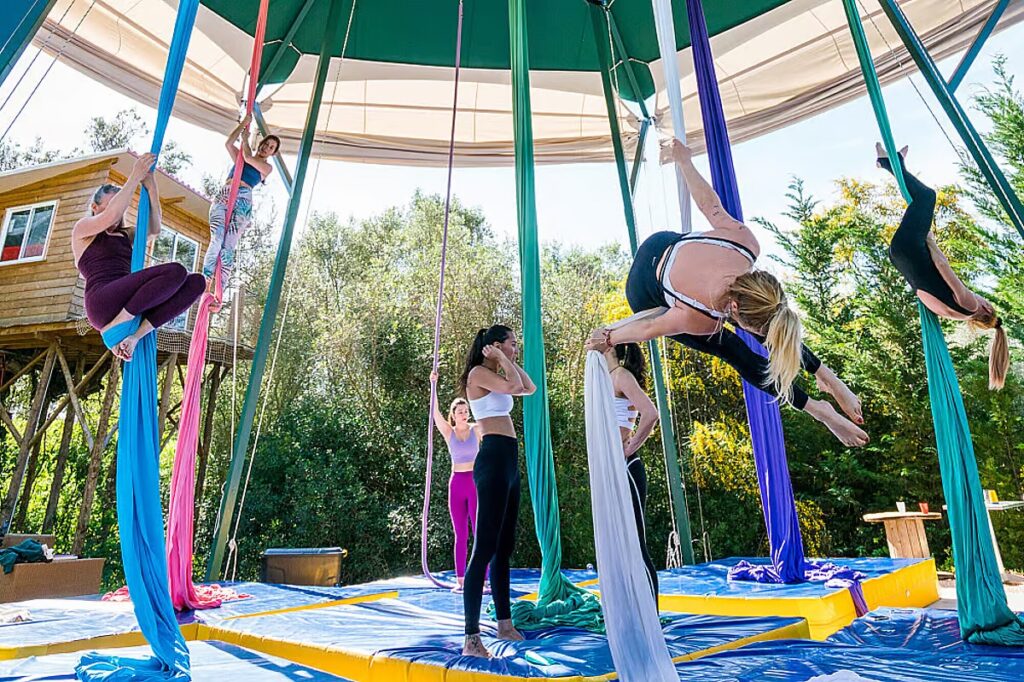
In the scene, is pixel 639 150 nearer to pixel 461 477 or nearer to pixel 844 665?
pixel 461 477

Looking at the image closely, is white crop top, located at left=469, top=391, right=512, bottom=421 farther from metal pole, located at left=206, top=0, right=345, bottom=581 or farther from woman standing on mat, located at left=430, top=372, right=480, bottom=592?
metal pole, located at left=206, top=0, right=345, bottom=581

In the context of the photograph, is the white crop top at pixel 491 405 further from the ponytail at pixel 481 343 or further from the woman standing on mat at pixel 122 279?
the woman standing on mat at pixel 122 279

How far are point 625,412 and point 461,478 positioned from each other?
6.40 feet

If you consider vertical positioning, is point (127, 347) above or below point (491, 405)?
above

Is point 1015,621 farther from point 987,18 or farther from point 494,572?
point 987,18

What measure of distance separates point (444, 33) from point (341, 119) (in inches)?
64.6

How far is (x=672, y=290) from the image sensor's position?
2.35 metres

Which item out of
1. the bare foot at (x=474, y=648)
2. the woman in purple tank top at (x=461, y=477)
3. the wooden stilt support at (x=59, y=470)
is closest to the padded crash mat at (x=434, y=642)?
the bare foot at (x=474, y=648)

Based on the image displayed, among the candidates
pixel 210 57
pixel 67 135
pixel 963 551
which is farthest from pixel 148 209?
pixel 67 135

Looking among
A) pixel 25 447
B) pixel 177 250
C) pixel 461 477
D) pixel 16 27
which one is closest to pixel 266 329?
pixel 461 477

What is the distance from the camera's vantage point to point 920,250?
2846 millimetres

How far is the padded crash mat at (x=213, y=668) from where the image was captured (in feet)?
7.24

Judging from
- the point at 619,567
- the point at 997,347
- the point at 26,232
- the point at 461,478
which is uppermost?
the point at 26,232

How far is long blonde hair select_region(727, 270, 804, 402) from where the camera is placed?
2178 mm
